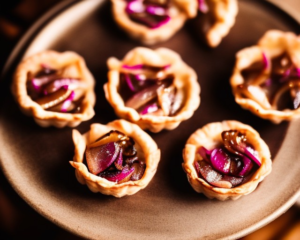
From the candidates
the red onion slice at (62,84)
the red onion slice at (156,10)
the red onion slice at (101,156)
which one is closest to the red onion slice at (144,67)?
the red onion slice at (62,84)

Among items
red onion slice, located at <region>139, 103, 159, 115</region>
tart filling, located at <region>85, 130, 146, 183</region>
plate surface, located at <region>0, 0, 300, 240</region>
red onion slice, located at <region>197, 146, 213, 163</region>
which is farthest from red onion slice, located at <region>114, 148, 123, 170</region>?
red onion slice, located at <region>197, 146, 213, 163</region>

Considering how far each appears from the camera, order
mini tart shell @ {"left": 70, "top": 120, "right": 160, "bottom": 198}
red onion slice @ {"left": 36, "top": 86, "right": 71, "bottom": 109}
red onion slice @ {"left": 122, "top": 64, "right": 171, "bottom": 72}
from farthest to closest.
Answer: red onion slice @ {"left": 122, "top": 64, "right": 171, "bottom": 72}
red onion slice @ {"left": 36, "top": 86, "right": 71, "bottom": 109}
mini tart shell @ {"left": 70, "top": 120, "right": 160, "bottom": 198}

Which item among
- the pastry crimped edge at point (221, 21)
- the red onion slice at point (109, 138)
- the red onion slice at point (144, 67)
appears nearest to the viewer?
the red onion slice at point (109, 138)

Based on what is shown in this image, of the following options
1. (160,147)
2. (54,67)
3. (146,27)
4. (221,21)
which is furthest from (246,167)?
(54,67)

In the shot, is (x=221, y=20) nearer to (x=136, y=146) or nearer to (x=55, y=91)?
(x=136, y=146)

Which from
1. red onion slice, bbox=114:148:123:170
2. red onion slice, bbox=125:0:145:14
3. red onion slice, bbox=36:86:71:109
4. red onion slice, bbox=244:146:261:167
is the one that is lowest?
red onion slice, bbox=244:146:261:167

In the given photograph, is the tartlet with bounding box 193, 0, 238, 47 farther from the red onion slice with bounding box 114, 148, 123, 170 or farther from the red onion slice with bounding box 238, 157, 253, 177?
the red onion slice with bounding box 114, 148, 123, 170

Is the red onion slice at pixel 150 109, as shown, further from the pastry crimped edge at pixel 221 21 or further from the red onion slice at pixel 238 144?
the pastry crimped edge at pixel 221 21
